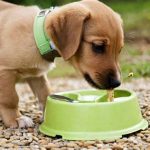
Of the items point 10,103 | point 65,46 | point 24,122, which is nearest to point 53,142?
point 24,122

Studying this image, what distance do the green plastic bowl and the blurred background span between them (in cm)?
343

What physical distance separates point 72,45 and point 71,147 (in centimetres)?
82

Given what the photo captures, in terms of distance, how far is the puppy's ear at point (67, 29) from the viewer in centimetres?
438

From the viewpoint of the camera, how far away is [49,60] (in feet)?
15.6

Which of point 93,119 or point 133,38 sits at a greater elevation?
point 93,119

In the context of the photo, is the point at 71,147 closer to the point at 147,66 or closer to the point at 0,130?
the point at 0,130

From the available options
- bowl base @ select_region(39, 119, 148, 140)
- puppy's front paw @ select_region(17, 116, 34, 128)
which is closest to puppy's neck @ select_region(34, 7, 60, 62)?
puppy's front paw @ select_region(17, 116, 34, 128)

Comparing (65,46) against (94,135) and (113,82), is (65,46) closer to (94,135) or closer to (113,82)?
(113,82)

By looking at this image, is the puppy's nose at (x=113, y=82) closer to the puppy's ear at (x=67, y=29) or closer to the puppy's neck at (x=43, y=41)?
the puppy's ear at (x=67, y=29)

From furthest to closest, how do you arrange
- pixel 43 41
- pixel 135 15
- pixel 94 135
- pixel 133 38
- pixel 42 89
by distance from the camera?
pixel 135 15
pixel 133 38
pixel 42 89
pixel 43 41
pixel 94 135

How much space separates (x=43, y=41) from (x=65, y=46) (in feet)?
0.88

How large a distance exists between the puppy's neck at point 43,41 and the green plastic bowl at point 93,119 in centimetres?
41

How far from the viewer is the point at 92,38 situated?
4.39 m

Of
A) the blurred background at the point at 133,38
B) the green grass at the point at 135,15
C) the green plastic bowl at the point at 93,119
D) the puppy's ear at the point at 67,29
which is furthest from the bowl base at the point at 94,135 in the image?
the green grass at the point at 135,15
